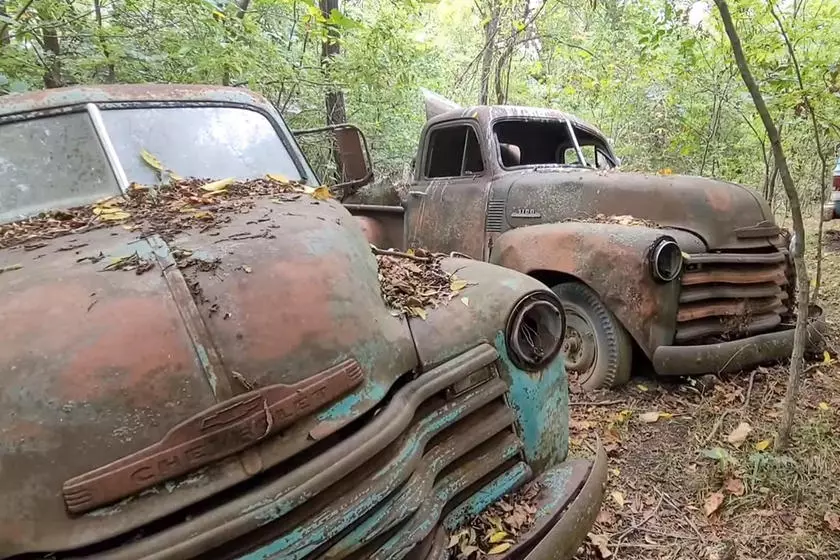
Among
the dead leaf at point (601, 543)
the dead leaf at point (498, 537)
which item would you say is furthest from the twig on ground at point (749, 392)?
the dead leaf at point (498, 537)

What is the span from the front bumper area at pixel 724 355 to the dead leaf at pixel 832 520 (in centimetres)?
119

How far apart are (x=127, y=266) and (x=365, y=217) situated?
410 centimetres

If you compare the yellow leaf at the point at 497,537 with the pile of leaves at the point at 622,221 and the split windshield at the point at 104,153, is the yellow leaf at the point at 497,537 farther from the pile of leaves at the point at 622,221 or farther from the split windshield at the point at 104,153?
the pile of leaves at the point at 622,221

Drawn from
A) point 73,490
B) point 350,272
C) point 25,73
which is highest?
point 25,73

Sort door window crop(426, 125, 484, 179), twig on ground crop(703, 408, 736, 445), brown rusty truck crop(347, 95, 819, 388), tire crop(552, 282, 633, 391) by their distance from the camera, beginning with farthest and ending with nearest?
door window crop(426, 125, 484, 179), tire crop(552, 282, 633, 391), brown rusty truck crop(347, 95, 819, 388), twig on ground crop(703, 408, 736, 445)

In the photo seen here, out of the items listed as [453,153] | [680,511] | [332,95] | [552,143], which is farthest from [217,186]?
[332,95]

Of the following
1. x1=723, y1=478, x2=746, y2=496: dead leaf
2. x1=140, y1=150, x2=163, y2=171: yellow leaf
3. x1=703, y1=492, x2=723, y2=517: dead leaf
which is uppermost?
x1=140, y1=150, x2=163, y2=171: yellow leaf

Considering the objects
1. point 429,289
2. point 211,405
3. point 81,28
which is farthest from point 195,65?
point 211,405

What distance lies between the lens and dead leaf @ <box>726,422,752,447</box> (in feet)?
10.7

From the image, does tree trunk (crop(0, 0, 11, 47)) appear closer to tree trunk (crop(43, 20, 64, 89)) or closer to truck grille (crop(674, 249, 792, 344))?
tree trunk (crop(43, 20, 64, 89))

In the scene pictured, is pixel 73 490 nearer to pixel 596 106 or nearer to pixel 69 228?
pixel 69 228

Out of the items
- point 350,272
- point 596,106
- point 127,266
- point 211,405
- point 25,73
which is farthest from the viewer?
point 596,106

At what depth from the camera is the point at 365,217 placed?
581 cm

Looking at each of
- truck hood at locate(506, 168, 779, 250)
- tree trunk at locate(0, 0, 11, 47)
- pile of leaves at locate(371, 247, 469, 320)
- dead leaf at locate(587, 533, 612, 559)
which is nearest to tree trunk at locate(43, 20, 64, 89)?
tree trunk at locate(0, 0, 11, 47)
